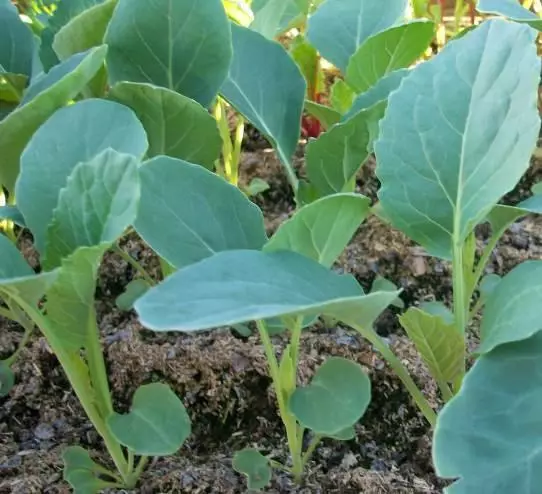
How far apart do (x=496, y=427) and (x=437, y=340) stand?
0.09m

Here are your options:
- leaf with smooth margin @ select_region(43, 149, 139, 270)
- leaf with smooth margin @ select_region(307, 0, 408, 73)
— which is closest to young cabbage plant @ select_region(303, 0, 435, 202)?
leaf with smooth margin @ select_region(307, 0, 408, 73)

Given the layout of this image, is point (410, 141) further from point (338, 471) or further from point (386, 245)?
point (386, 245)

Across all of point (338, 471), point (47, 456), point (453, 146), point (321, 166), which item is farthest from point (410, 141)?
point (47, 456)

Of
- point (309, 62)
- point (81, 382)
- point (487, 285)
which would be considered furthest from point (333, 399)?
point (309, 62)

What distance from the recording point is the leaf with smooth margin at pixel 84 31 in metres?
0.62

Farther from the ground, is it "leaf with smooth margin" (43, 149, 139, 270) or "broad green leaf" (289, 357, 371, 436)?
"leaf with smooth margin" (43, 149, 139, 270)

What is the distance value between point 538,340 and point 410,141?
0.15 metres

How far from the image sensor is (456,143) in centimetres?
49

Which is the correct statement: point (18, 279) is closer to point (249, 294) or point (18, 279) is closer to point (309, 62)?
point (249, 294)

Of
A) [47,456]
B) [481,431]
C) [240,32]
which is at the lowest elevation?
[47,456]

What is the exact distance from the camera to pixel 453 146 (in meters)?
0.49

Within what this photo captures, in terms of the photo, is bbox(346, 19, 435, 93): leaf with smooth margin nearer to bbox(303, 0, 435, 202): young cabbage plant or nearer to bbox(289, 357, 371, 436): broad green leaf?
bbox(303, 0, 435, 202): young cabbage plant

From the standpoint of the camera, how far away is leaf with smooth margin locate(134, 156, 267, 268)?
0.49 meters

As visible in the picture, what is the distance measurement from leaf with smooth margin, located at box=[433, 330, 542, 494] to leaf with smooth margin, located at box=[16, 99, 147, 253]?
10.7 inches
